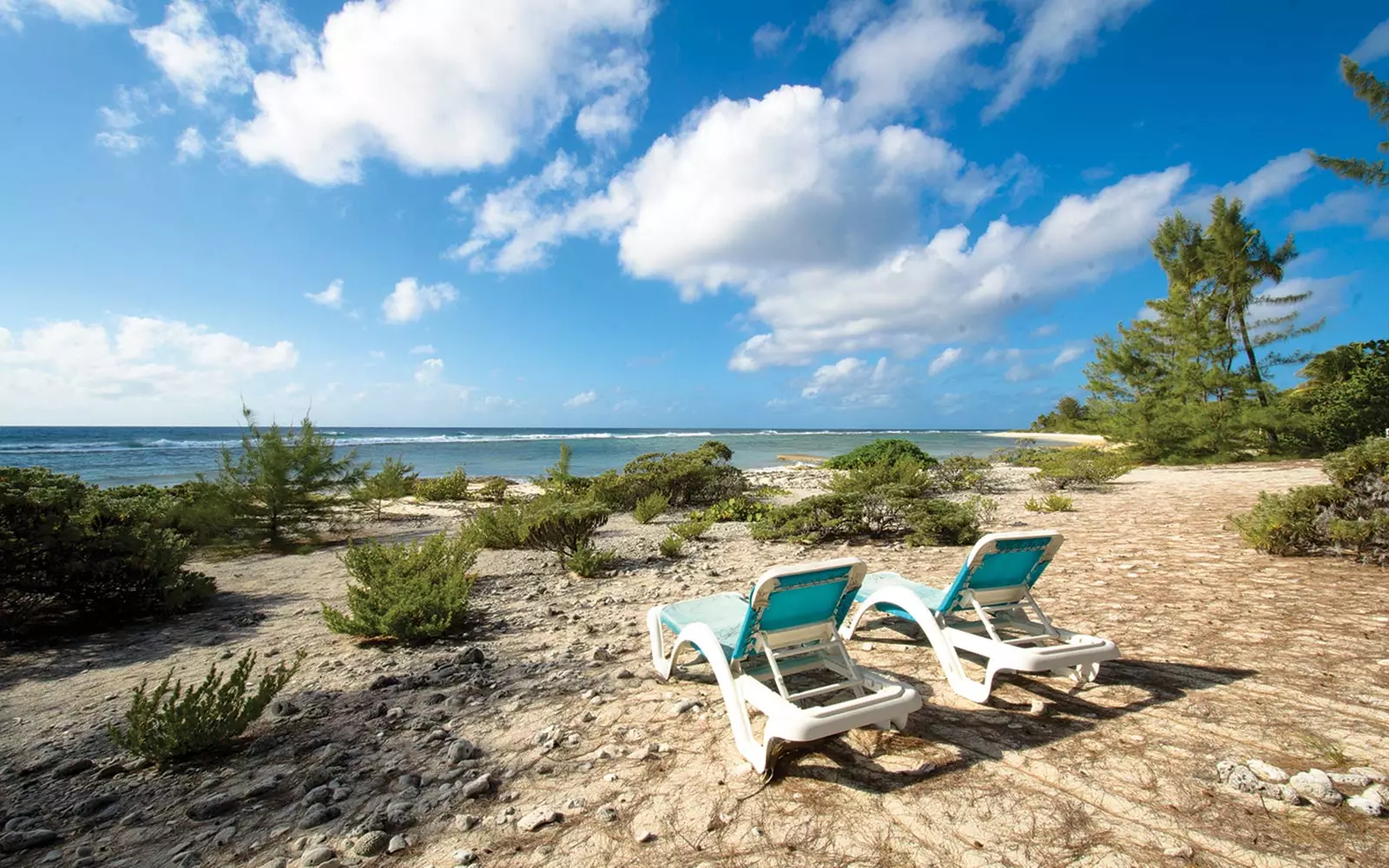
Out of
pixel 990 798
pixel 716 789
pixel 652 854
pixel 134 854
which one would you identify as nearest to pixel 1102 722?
pixel 990 798

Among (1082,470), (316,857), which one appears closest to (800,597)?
(316,857)

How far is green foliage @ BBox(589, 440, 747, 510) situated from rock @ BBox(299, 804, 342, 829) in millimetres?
9252

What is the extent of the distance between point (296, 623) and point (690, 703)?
428 centimetres

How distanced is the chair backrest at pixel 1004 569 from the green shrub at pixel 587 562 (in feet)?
14.0

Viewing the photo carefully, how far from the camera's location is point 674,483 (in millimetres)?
13258

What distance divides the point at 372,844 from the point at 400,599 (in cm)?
264

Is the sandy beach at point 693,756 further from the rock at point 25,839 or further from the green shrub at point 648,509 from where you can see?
the green shrub at point 648,509

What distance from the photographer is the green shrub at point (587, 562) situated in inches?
268

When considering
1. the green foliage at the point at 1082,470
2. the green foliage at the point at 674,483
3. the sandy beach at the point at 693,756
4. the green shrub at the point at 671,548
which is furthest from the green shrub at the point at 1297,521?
the green foliage at the point at 674,483

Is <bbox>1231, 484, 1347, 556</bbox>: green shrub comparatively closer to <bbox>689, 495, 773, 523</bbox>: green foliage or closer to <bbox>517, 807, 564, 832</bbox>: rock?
<bbox>689, 495, 773, 523</bbox>: green foliage

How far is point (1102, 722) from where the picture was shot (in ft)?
9.71

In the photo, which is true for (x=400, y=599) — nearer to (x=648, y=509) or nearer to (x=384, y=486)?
(x=648, y=509)

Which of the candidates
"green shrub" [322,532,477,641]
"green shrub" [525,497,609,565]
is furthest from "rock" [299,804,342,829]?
"green shrub" [525,497,609,565]

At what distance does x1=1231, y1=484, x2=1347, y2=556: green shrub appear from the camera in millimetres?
5902
